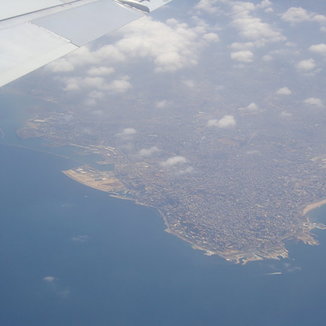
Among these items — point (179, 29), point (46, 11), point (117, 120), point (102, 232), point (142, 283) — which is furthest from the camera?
point (179, 29)

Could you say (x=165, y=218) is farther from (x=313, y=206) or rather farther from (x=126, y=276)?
(x=313, y=206)

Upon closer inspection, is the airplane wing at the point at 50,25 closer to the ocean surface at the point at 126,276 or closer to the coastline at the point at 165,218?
the ocean surface at the point at 126,276

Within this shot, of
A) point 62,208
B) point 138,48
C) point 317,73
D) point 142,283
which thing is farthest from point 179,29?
point 142,283

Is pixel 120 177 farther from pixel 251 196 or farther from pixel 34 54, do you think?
pixel 34 54

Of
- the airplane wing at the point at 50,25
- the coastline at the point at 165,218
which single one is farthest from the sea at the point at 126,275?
the airplane wing at the point at 50,25

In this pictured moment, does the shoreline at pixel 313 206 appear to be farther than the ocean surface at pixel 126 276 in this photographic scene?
Yes

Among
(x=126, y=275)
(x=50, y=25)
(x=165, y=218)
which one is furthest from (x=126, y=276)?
(x=50, y=25)

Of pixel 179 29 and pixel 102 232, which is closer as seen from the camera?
pixel 102 232
